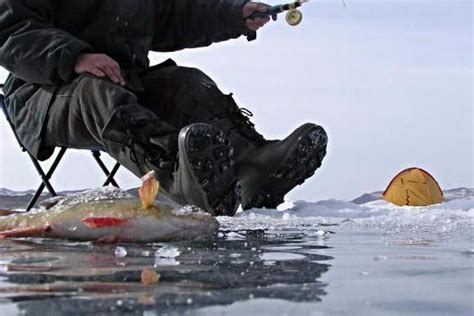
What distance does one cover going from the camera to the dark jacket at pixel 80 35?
141 inches

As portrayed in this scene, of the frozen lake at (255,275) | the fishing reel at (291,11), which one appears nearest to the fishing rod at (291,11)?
the fishing reel at (291,11)

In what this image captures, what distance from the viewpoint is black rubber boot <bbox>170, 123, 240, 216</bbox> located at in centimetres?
315

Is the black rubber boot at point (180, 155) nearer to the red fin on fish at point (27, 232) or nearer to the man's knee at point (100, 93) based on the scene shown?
the man's knee at point (100, 93)

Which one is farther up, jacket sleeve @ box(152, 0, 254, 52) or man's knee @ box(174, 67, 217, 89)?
jacket sleeve @ box(152, 0, 254, 52)

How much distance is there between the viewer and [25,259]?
1689 mm

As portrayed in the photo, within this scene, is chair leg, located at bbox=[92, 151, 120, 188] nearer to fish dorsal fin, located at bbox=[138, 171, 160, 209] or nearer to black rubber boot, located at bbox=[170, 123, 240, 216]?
black rubber boot, located at bbox=[170, 123, 240, 216]

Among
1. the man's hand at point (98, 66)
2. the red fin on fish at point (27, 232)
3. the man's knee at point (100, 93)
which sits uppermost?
the man's hand at point (98, 66)

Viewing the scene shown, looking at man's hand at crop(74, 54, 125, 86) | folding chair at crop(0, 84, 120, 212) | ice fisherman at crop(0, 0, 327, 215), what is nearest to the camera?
ice fisherman at crop(0, 0, 327, 215)

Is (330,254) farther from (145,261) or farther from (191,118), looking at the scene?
(191,118)

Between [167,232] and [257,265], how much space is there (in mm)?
678

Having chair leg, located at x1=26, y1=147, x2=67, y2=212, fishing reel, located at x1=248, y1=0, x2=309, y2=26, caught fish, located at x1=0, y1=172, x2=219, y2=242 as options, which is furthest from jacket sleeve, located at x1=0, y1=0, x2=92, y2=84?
caught fish, located at x1=0, y1=172, x2=219, y2=242

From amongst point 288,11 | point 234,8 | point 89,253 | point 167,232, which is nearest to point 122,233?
point 167,232

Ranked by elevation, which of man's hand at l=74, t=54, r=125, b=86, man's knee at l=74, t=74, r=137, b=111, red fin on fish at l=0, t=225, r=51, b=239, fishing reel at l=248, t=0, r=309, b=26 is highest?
fishing reel at l=248, t=0, r=309, b=26

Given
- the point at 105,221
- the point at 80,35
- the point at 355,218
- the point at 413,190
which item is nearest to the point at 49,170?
the point at 80,35
